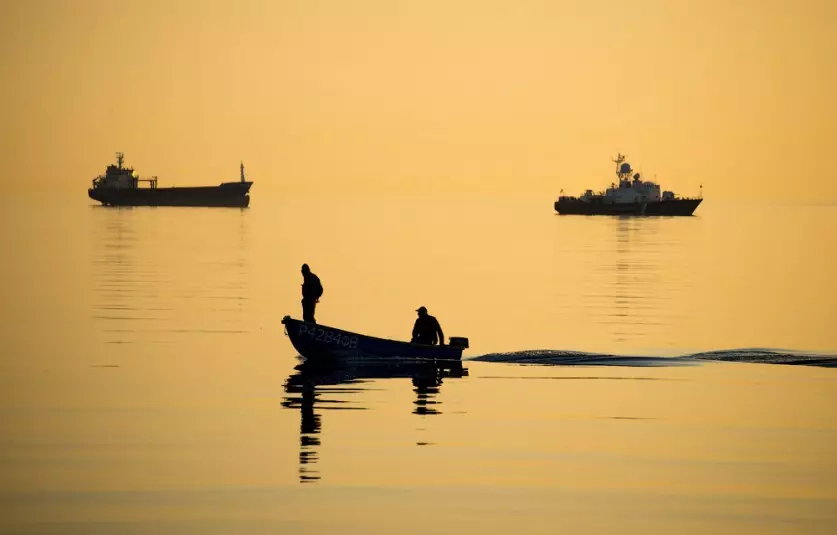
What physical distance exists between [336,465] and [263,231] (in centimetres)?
11600

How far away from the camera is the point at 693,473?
20781 mm

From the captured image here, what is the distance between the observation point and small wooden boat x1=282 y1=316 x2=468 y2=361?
32.5 m

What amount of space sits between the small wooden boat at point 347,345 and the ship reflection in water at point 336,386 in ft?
0.70

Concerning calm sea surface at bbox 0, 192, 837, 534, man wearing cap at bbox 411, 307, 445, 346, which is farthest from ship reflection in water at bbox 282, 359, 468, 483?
man wearing cap at bbox 411, 307, 445, 346

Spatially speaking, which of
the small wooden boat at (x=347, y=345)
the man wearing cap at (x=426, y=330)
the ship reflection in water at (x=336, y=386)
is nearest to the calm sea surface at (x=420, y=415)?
the ship reflection in water at (x=336, y=386)

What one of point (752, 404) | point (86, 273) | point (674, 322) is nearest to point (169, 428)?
point (752, 404)

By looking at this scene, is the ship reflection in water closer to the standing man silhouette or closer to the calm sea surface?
the calm sea surface

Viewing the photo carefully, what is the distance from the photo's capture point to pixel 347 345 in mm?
32531

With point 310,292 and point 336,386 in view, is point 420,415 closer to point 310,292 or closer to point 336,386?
point 336,386

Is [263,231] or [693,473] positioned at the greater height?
[263,231]

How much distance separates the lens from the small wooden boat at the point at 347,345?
107 feet

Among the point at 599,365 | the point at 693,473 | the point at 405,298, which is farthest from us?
the point at 405,298

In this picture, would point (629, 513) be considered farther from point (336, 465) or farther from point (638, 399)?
point (638, 399)

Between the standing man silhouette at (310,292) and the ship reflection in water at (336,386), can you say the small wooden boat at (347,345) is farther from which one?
the standing man silhouette at (310,292)
